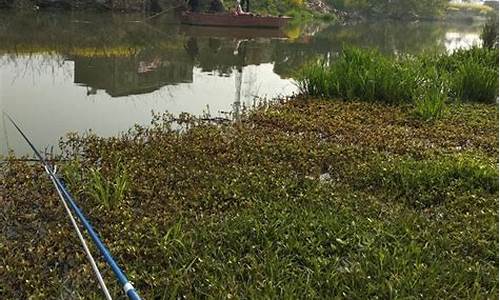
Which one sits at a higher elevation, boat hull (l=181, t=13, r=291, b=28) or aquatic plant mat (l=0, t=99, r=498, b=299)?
boat hull (l=181, t=13, r=291, b=28)

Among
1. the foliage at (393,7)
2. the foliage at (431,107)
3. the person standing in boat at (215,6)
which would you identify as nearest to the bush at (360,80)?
the foliage at (431,107)

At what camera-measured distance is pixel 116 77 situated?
8727 mm

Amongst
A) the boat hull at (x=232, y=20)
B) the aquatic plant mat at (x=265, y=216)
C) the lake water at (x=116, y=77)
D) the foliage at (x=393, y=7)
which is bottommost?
the aquatic plant mat at (x=265, y=216)

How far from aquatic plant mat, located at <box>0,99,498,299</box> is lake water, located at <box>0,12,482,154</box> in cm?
119

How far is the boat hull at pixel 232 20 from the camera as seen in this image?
69.5 ft

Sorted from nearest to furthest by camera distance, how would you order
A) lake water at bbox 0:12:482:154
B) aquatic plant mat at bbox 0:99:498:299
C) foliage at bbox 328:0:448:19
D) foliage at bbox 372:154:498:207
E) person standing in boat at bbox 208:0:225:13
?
aquatic plant mat at bbox 0:99:498:299
foliage at bbox 372:154:498:207
lake water at bbox 0:12:482:154
person standing in boat at bbox 208:0:225:13
foliage at bbox 328:0:448:19

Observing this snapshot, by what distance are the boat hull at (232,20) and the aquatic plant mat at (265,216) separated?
16842mm

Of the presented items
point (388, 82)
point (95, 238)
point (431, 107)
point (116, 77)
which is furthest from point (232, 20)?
point (95, 238)

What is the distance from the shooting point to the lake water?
19.8 feet

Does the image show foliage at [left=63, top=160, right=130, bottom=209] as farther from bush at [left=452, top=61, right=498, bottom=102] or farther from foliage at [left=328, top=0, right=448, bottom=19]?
foliage at [left=328, top=0, right=448, bottom=19]

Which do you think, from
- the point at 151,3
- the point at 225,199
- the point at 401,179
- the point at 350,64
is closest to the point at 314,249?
the point at 225,199

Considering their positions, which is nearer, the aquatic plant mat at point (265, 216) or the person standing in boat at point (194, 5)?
the aquatic plant mat at point (265, 216)

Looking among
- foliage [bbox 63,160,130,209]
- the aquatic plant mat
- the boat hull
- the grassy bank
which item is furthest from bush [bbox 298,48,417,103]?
the boat hull

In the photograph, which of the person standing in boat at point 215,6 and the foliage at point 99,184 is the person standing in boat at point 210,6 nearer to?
the person standing in boat at point 215,6
